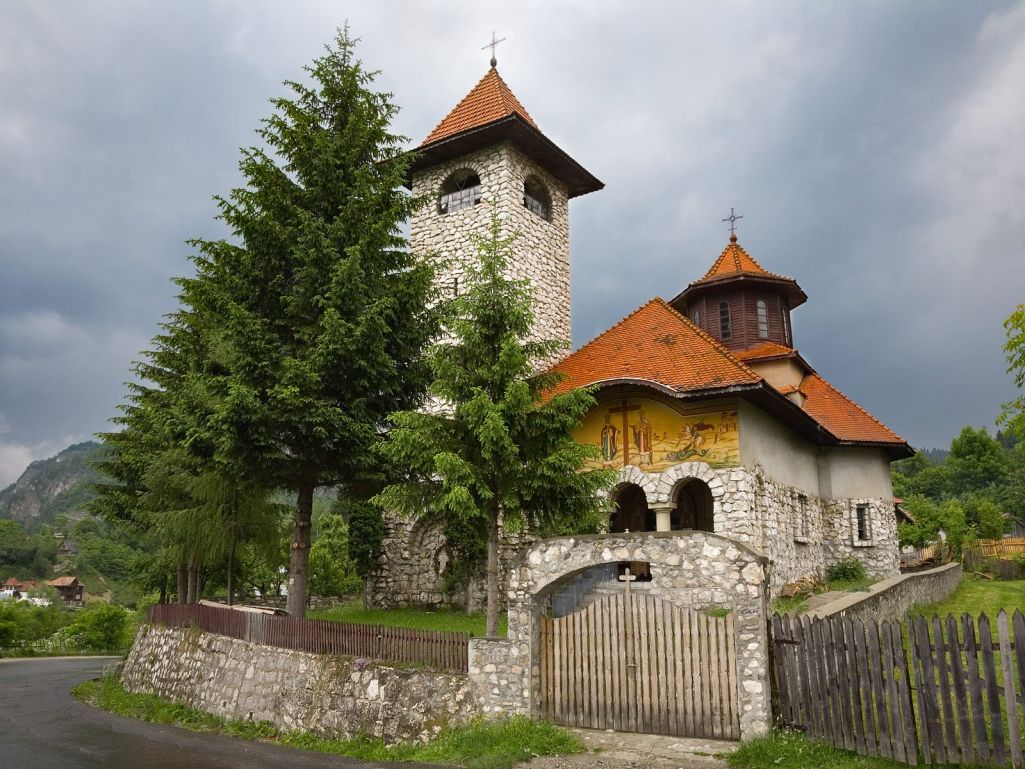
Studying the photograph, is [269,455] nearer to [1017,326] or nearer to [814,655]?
[814,655]

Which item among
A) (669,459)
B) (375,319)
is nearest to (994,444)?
(669,459)

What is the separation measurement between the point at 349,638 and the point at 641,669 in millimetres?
4618

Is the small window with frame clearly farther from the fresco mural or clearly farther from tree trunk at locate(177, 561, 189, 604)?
tree trunk at locate(177, 561, 189, 604)

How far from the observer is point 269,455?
13266 mm

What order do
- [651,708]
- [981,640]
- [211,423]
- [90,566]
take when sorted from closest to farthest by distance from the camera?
1. [981,640]
2. [651,708]
3. [211,423]
4. [90,566]

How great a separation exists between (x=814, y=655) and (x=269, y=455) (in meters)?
9.27

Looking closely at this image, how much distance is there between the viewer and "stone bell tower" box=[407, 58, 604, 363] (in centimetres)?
2281

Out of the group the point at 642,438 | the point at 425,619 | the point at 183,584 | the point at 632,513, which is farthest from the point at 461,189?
the point at 183,584

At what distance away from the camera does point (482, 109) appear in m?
24.4

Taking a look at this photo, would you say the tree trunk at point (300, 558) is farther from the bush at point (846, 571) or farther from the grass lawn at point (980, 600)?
the bush at point (846, 571)

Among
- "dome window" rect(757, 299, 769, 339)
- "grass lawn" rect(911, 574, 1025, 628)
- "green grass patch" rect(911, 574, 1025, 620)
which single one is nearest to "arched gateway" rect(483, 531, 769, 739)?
"grass lawn" rect(911, 574, 1025, 628)

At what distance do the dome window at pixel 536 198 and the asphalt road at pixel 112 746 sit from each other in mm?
17623

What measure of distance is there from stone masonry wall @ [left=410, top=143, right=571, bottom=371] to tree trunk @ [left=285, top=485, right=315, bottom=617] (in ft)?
29.2

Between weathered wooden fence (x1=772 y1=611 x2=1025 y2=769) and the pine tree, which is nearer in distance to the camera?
weathered wooden fence (x1=772 y1=611 x2=1025 y2=769)
